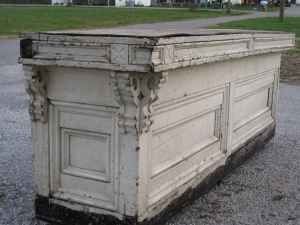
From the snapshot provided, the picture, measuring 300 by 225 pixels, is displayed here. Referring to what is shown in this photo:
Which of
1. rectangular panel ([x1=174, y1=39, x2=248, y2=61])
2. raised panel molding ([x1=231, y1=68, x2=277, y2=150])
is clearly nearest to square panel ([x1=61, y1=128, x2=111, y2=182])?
rectangular panel ([x1=174, y1=39, x2=248, y2=61])

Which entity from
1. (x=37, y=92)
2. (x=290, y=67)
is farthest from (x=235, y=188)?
(x=290, y=67)

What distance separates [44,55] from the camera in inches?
148

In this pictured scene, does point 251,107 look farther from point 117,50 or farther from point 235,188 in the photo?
point 117,50

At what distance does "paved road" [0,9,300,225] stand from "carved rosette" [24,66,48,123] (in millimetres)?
863

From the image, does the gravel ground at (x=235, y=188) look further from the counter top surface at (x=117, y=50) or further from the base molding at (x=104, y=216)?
the counter top surface at (x=117, y=50)

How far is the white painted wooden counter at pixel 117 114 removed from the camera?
11.6 ft

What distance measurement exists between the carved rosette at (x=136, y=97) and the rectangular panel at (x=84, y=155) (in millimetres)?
128

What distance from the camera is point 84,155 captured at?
3.92 metres

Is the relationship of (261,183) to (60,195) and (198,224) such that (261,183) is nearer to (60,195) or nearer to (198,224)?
(198,224)

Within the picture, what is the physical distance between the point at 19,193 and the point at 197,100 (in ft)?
5.83

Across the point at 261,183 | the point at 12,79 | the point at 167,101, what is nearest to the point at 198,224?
the point at 167,101

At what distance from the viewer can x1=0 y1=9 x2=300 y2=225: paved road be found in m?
4.46

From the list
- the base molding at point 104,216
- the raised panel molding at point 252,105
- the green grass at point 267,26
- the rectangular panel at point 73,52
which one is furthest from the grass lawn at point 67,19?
the rectangular panel at point 73,52

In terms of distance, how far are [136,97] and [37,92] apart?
79 centimetres
